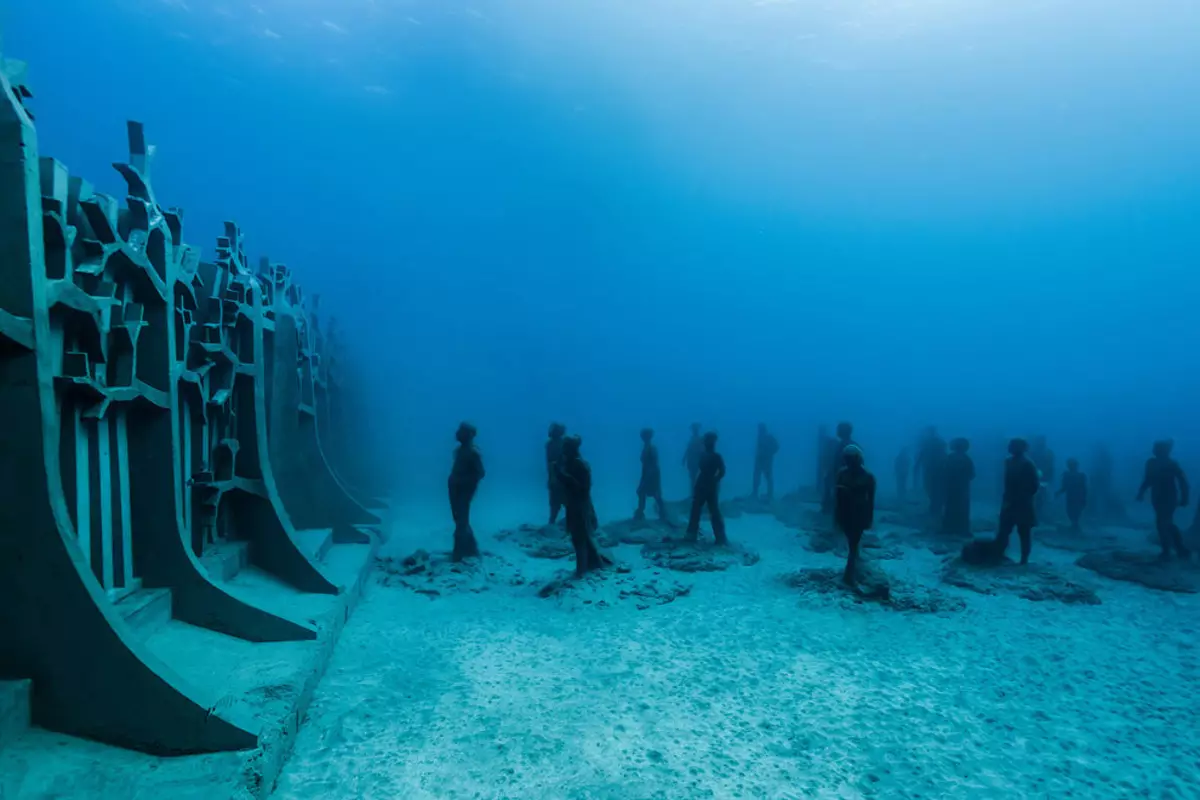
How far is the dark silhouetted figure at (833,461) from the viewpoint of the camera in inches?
550

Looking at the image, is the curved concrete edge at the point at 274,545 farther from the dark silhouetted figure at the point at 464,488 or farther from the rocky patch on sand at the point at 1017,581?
the rocky patch on sand at the point at 1017,581

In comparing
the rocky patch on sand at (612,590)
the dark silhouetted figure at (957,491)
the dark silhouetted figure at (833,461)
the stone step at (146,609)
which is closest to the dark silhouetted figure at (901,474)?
the dark silhouetted figure at (833,461)

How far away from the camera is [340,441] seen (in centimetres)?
1675

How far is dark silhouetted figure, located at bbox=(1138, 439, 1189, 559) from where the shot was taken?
1198 centimetres

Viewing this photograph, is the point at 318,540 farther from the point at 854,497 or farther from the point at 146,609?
the point at 854,497

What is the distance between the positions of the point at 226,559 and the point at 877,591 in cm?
882

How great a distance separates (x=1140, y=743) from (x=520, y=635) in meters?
6.31

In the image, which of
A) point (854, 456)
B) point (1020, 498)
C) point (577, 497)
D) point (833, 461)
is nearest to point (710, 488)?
point (577, 497)

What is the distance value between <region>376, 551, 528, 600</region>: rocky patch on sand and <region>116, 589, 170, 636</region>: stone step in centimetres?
398

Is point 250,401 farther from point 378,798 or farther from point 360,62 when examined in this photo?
point 360,62

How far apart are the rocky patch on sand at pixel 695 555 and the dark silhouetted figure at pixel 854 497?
246 centimetres

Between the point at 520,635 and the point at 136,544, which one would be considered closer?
the point at 136,544

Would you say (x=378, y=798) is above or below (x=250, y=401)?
below

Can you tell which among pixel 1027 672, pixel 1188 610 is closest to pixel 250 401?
pixel 1027 672
